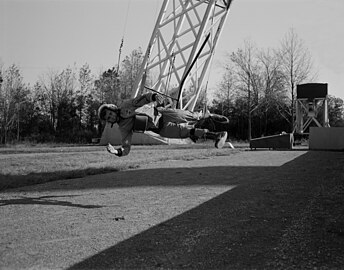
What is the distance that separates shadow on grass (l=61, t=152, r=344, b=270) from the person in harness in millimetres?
1609

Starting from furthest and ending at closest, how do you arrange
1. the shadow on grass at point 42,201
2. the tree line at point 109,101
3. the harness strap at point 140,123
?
the tree line at point 109,101, the harness strap at point 140,123, the shadow on grass at point 42,201

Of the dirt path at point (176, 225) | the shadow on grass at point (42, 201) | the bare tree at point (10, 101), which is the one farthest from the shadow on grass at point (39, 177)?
the bare tree at point (10, 101)

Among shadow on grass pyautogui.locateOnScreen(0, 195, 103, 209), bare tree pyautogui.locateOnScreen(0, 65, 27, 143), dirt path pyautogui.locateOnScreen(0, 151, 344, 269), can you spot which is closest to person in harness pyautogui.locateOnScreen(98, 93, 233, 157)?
dirt path pyautogui.locateOnScreen(0, 151, 344, 269)

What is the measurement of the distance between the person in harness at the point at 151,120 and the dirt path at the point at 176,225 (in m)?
1.09

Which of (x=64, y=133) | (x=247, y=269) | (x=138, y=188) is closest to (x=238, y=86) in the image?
(x=64, y=133)

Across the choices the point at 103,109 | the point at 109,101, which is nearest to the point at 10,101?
the point at 109,101

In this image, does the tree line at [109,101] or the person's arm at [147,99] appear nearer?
the person's arm at [147,99]

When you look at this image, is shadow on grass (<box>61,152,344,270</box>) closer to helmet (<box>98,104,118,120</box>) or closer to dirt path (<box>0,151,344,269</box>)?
dirt path (<box>0,151,344,269</box>)

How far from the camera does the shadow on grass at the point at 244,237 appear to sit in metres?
3.79

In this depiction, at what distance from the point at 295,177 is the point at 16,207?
21.4ft

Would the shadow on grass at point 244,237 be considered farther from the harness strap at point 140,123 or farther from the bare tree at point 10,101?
the bare tree at point 10,101

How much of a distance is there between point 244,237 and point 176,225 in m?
0.99

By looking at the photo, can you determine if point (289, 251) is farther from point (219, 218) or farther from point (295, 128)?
point (295, 128)

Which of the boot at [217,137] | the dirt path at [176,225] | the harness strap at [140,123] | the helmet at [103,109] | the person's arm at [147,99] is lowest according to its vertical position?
the dirt path at [176,225]
